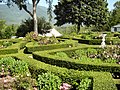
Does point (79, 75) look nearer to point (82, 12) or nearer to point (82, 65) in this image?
point (82, 65)

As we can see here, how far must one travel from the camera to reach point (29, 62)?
8930 millimetres

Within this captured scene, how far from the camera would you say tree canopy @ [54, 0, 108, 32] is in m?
45.8

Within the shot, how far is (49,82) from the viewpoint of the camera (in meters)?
6.66

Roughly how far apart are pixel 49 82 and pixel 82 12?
130 ft

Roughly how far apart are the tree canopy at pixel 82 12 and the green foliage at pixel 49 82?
3868cm

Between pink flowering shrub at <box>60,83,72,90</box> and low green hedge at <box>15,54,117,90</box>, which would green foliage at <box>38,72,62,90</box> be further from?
low green hedge at <box>15,54,117,90</box>

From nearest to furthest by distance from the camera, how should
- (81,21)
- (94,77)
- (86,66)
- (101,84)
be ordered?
(101,84) → (94,77) → (86,66) → (81,21)

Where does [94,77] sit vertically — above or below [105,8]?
below

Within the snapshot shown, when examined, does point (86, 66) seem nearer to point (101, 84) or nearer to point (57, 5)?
point (101, 84)

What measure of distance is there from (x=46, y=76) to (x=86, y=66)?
241 centimetres

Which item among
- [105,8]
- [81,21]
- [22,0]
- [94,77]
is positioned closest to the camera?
[94,77]

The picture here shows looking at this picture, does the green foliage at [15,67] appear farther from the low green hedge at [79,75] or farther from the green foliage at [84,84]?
the green foliage at [84,84]

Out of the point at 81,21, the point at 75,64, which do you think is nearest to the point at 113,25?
the point at 81,21

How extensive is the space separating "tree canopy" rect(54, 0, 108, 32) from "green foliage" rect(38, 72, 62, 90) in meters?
38.7
